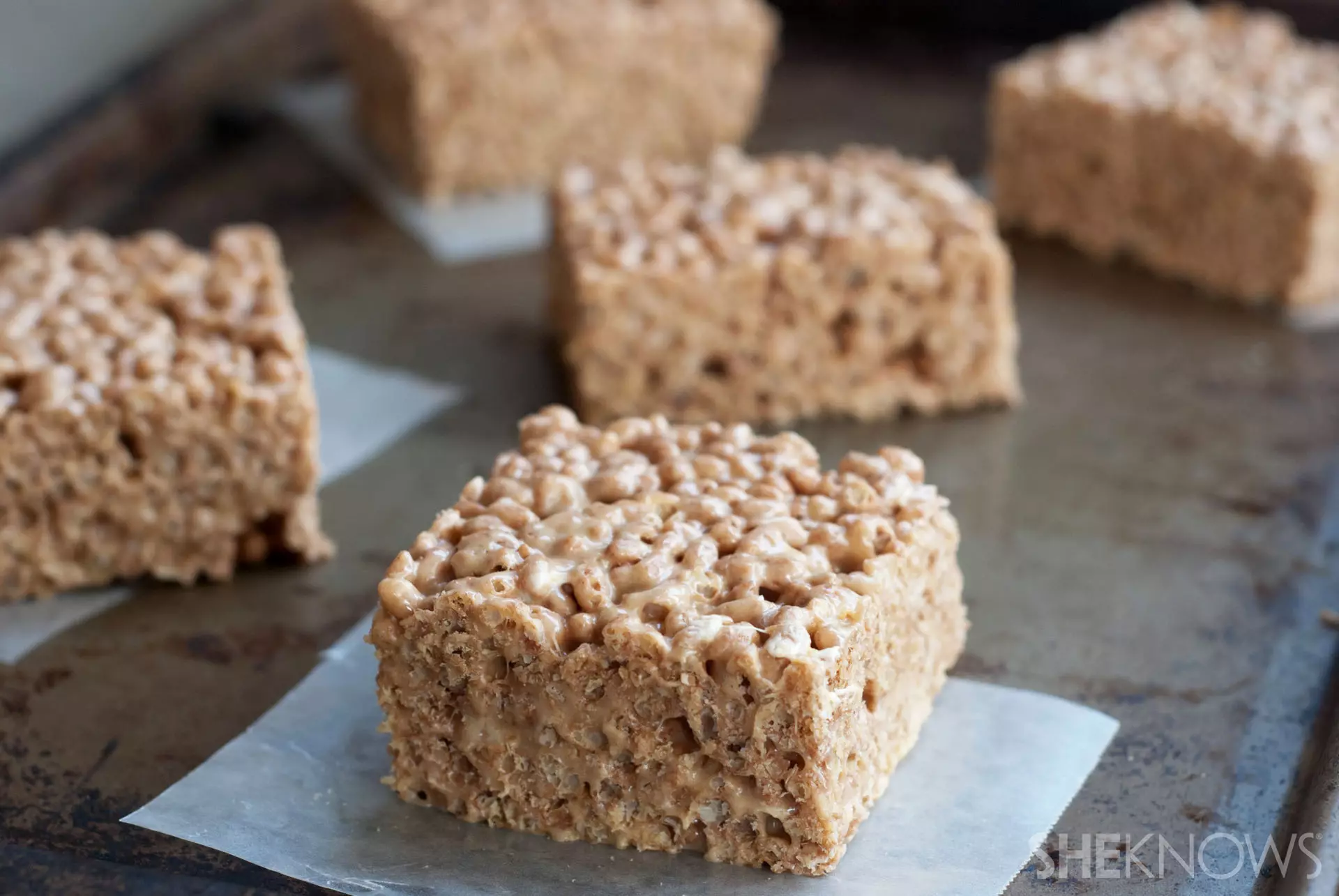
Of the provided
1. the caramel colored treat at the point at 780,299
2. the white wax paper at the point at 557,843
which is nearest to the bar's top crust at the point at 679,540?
the white wax paper at the point at 557,843

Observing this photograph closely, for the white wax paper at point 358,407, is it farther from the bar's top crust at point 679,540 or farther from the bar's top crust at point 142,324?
the bar's top crust at point 679,540

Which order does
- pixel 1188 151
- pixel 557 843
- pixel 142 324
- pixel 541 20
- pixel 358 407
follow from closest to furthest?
1. pixel 557 843
2. pixel 142 324
3. pixel 358 407
4. pixel 1188 151
5. pixel 541 20

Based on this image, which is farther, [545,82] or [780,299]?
[545,82]

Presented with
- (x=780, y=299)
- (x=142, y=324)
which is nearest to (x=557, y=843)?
(x=142, y=324)

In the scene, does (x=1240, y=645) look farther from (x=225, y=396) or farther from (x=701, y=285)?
(x=225, y=396)

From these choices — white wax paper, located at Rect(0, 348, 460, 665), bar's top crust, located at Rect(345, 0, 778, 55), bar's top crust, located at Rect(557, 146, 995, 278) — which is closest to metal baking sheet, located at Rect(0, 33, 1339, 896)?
white wax paper, located at Rect(0, 348, 460, 665)

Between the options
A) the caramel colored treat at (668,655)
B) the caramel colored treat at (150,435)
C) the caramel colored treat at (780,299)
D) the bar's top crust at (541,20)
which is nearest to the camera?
the caramel colored treat at (668,655)

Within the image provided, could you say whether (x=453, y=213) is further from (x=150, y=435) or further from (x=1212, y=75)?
(x=1212, y=75)
